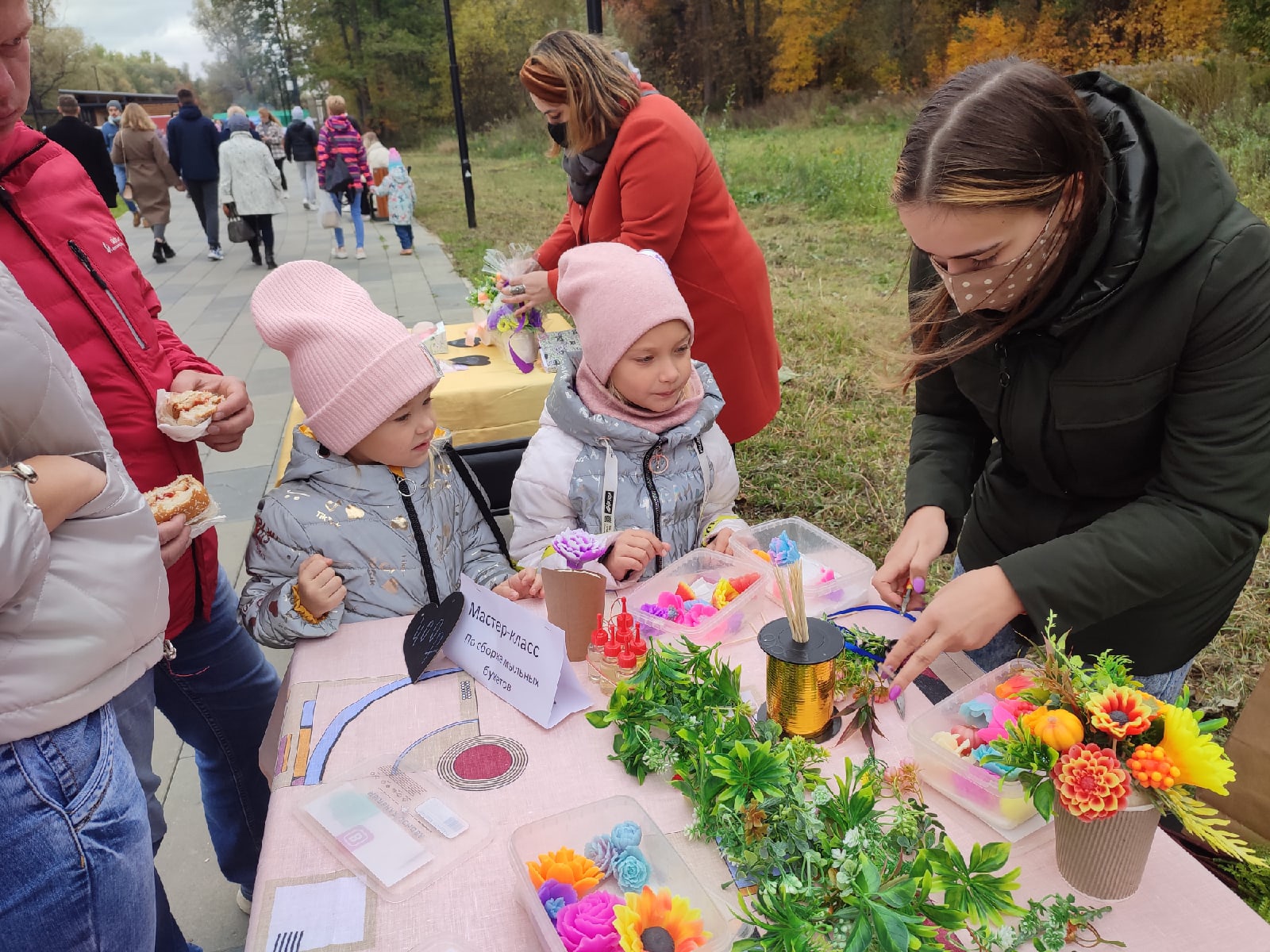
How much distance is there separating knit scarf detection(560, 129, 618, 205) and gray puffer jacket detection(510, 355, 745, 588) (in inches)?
45.8

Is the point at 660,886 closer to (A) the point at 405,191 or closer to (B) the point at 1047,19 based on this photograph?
(A) the point at 405,191

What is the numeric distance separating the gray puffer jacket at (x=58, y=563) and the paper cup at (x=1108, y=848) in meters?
1.21

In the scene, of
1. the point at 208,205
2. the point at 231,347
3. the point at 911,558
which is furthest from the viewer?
the point at 208,205

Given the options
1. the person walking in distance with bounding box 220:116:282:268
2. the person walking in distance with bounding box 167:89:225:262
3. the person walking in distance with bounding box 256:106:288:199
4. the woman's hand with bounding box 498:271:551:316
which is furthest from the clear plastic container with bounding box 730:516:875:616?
the person walking in distance with bounding box 256:106:288:199

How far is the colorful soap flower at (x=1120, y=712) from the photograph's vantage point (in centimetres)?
91

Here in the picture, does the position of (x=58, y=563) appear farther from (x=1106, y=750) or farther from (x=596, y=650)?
(x=1106, y=750)

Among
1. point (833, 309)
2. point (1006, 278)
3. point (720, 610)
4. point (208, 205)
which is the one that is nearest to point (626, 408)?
point (720, 610)

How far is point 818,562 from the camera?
1708 mm

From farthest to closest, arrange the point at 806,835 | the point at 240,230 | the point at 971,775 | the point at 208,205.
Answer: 1. the point at 208,205
2. the point at 240,230
3. the point at 971,775
4. the point at 806,835

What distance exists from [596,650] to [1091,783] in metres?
0.76

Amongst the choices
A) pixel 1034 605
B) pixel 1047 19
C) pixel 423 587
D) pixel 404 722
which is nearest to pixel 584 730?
pixel 404 722

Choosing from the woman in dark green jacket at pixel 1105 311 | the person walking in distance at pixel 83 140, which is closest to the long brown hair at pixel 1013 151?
the woman in dark green jacket at pixel 1105 311

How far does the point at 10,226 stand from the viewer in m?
1.37

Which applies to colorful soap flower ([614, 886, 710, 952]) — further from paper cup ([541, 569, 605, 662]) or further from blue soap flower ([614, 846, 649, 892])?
paper cup ([541, 569, 605, 662])
